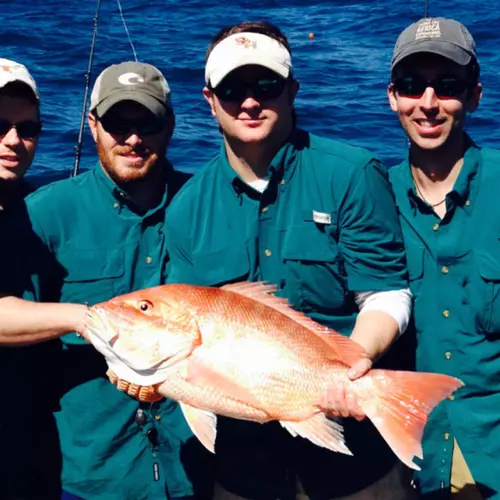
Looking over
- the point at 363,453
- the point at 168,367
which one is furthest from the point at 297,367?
the point at 363,453

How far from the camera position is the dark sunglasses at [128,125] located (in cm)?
450

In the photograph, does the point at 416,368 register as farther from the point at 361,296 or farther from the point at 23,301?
the point at 23,301

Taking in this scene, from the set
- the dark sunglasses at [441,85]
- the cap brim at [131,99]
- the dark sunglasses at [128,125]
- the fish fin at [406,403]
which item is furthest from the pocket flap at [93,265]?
the dark sunglasses at [441,85]

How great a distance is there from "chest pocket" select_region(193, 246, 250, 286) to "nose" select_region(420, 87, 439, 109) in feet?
3.46

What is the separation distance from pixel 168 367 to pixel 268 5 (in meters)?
18.8

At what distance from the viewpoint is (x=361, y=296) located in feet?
13.9

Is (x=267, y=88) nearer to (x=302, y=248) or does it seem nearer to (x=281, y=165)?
(x=281, y=165)

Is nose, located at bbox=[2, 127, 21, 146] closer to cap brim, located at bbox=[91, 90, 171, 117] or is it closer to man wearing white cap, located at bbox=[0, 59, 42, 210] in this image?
man wearing white cap, located at bbox=[0, 59, 42, 210]

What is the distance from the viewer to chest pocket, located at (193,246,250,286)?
13.8 feet

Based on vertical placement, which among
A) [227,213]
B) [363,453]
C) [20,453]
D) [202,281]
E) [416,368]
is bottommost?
[20,453]

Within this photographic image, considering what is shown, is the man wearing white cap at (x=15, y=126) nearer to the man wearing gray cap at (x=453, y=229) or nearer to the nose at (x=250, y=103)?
the nose at (x=250, y=103)

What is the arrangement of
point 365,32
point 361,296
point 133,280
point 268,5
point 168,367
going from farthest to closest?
point 268,5 < point 365,32 < point 133,280 < point 361,296 < point 168,367

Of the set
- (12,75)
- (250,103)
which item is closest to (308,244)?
(250,103)

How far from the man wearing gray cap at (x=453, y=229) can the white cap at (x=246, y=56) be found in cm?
60
